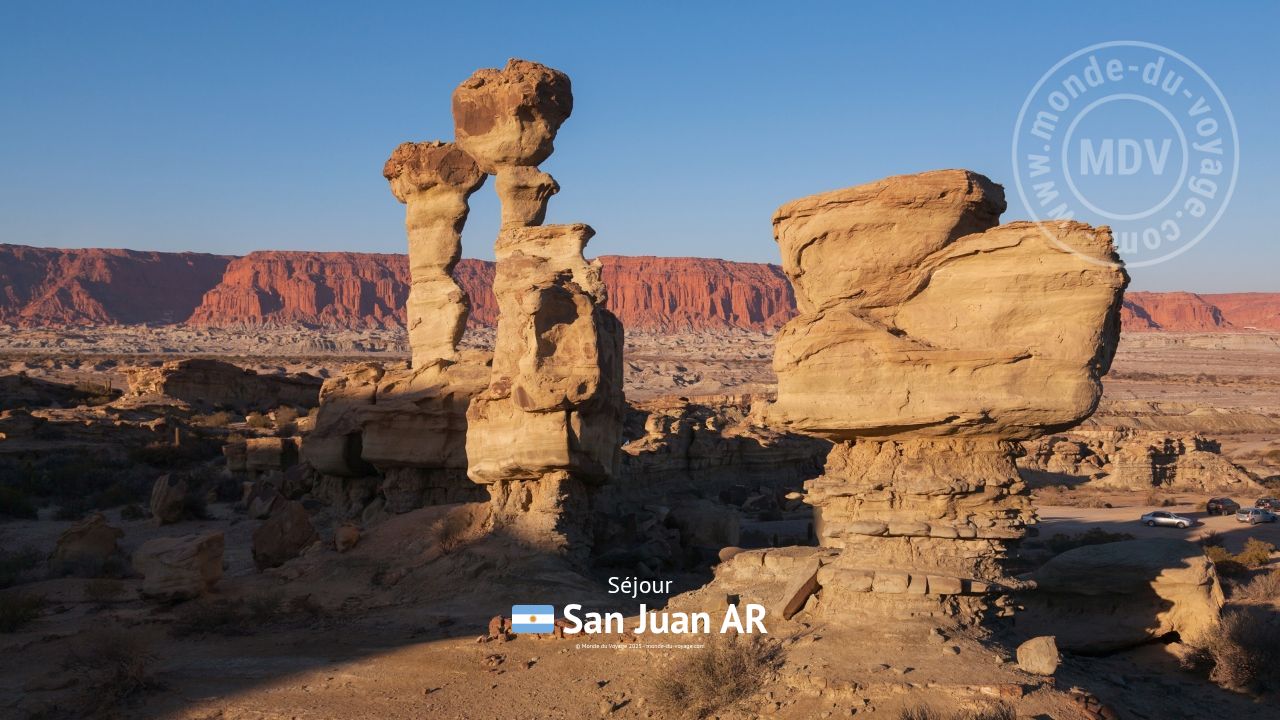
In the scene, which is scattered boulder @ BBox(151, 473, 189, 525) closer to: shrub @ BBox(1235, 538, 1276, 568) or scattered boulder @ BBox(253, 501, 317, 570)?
scattered boulder @ BBox(253, 501, 317, 570)

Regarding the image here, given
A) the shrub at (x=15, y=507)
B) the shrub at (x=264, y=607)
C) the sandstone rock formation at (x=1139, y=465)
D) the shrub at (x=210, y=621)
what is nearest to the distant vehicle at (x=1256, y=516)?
the sandstone rock formation at (x=1139, y=465)

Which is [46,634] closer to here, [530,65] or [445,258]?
[445,258]

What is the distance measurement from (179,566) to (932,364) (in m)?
8.94

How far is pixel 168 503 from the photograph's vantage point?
64.1ft

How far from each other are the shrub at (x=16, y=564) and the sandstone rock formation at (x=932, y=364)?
443 inches

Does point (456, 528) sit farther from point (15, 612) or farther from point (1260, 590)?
point (1260, 590)

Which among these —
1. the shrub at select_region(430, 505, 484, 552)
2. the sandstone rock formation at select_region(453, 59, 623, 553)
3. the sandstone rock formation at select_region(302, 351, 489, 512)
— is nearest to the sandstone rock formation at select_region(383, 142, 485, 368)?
the sandstone rock formation at select_region(302, 351, 489, 512)

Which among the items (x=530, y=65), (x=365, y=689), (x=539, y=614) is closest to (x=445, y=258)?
(x=530, y=65)

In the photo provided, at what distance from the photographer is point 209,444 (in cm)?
3036

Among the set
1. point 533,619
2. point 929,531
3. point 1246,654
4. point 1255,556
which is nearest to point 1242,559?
point 1255,556

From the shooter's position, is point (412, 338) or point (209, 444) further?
point (209, 444)

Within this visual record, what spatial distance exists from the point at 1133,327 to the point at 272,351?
4776 inches

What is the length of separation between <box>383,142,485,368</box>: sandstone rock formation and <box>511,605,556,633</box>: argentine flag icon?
6936mm

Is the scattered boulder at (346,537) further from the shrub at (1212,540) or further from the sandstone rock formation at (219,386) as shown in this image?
the sandstone rock formation at (219,386)
